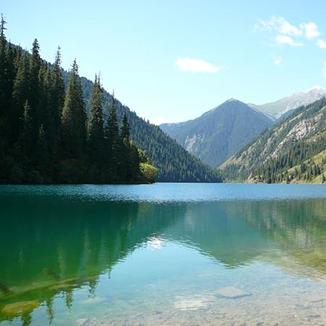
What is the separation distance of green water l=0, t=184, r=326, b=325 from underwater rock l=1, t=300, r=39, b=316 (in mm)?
43

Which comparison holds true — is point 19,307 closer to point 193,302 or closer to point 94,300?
point 94,300

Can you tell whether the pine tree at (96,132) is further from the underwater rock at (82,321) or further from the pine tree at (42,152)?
the underwater rock at (82,321)

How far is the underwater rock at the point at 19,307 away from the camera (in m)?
18.7

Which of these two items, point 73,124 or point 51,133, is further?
point 73,124

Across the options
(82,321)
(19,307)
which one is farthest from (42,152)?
(82,321)

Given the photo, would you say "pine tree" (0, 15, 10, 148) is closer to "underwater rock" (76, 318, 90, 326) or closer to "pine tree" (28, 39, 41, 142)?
"pine tree" (28, 39, 41, 142)

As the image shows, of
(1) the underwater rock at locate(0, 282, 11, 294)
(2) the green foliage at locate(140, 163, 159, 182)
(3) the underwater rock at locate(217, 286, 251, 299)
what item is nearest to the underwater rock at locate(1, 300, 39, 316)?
(1) the underwater rock at locate(0, 282, 11, 294)

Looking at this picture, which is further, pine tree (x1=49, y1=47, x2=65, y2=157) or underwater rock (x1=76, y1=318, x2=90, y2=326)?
pine tree (x1=49, y1=47, x2=65, y2=157)

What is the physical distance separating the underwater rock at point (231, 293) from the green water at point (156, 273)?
5cm

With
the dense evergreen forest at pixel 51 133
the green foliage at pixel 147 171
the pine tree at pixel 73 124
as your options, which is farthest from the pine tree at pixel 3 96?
the green foliage at pixel 147 171

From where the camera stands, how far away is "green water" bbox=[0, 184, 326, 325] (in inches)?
764

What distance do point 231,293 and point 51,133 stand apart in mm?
120718

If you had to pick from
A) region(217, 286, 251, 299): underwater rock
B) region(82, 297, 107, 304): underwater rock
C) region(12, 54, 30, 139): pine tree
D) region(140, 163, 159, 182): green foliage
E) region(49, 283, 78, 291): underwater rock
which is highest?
region(12, 54, 30, 139): pine tree

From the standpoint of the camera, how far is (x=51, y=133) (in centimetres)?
13688
